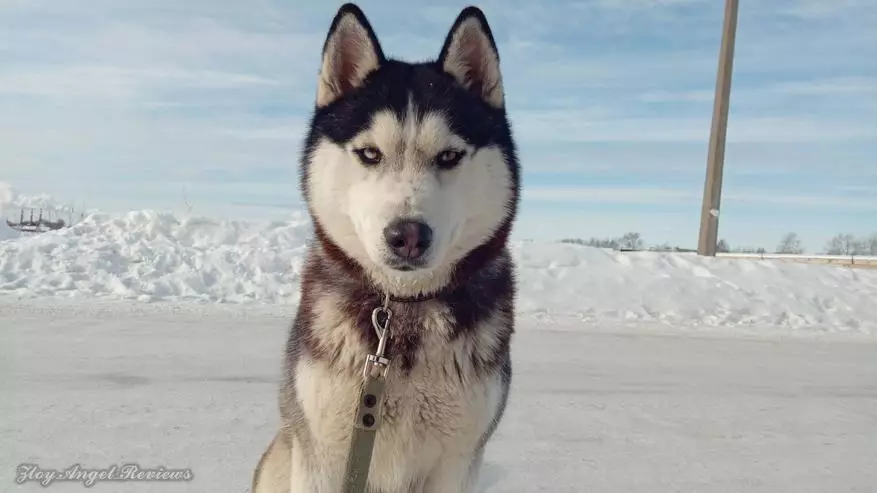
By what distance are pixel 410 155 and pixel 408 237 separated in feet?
1.13

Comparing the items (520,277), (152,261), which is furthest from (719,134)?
(152,261)

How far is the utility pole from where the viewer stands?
36.8ft

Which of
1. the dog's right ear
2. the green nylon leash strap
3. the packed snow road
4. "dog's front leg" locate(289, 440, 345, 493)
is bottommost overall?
the packed snow road

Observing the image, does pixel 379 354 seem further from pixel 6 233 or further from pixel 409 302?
pixel 6 233

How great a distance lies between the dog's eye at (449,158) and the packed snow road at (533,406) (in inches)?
65.9

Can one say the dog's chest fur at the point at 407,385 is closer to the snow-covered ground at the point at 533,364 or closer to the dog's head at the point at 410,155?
the dog's head at the point at 410,155

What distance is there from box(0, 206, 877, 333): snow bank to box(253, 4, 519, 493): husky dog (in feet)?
16.4

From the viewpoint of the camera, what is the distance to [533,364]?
5230 mm

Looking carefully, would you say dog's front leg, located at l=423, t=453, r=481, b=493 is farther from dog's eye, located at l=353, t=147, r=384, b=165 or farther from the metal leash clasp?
dog's eye, located at l=353, t=147, r=384, b=165

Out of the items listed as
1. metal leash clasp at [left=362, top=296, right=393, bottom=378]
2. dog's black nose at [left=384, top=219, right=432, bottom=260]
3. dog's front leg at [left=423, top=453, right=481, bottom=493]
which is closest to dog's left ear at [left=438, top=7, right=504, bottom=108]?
dog's black nose at [left=384, top=219, right=432, bottom=260]

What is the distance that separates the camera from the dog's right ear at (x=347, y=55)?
231cm

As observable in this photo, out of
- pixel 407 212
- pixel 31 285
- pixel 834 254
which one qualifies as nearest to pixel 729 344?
pixel 407 212

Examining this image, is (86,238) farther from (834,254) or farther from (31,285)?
(834,254)

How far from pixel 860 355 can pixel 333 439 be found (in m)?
6.28
